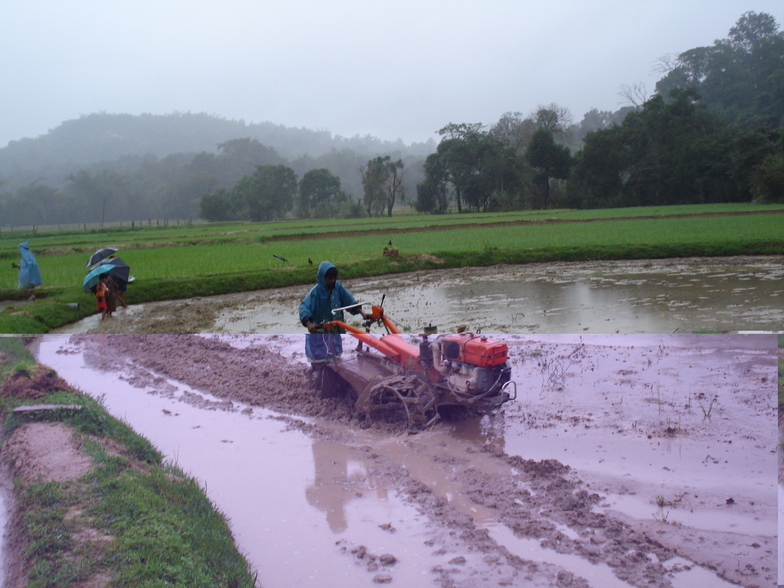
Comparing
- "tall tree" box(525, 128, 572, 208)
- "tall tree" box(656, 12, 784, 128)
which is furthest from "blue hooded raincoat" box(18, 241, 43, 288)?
"tall tree" box(656, 12, 784, 128)

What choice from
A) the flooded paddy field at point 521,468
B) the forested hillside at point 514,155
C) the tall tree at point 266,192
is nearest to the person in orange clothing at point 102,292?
the forested hillside at point 514,155

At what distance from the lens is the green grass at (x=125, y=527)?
196 centimetres

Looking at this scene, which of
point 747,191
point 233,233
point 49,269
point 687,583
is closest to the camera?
point 687,583

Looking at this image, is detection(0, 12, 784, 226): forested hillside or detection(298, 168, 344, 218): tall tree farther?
detection(298, 168, 344, 218): tall tree

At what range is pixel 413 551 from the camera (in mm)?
2041

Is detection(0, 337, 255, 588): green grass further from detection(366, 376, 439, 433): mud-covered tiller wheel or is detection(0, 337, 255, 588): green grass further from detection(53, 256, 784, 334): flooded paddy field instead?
detection(53, 256, 784, 334): flooded paddy field

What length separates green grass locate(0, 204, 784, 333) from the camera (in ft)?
19.3

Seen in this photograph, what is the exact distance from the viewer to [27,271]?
6023mm

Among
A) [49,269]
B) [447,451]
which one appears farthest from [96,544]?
[49,269]

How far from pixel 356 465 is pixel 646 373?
4.39 ft

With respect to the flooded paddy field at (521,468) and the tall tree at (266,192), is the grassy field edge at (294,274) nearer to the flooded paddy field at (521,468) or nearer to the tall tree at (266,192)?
the tall tree at (266,192)

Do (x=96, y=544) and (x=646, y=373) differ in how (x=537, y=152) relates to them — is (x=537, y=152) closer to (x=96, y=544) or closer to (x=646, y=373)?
(x=646, y=373)

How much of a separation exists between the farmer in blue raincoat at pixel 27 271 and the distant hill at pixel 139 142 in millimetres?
1319

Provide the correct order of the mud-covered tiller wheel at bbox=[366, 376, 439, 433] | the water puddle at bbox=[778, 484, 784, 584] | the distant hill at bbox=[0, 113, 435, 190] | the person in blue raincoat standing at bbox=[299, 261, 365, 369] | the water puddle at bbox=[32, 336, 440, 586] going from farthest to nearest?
the distant hill at bbox=[0, 113, 435, 190] < the person in blue raincoat standing at bbox=[299, 261, 365, 369] < the mud-covered tiller wheel at bbox=[366, 376, 439, 433] < the water puddle at bbox=[32, 336, 440, 586] < the water puddle at bbox=[778, 484, 784, 584]
